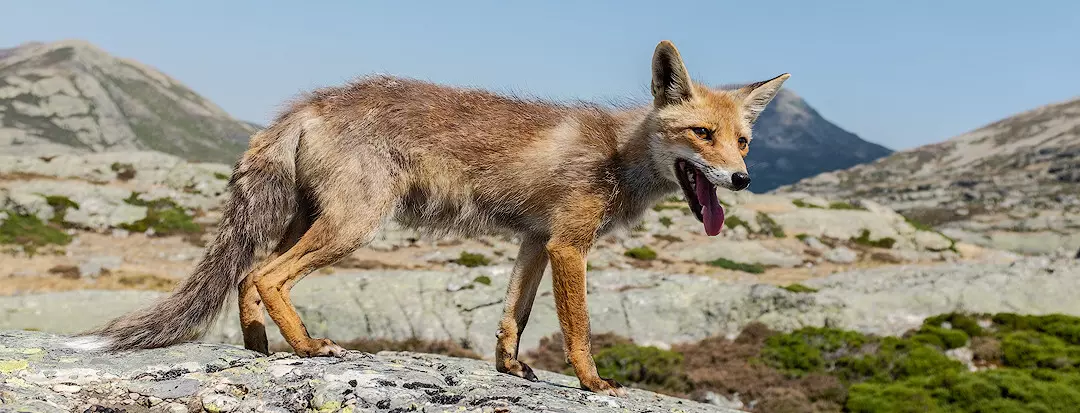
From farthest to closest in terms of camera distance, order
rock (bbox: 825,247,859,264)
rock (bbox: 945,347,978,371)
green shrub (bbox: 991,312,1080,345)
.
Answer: rock (bbox: 825,247,859,264) < green shrub (bbox: 991,312,1080,345) < rock (bbox: 945,347,978,371)

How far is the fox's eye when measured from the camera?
23.8 ft

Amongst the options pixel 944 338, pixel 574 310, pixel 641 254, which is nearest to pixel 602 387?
pixel 574 310

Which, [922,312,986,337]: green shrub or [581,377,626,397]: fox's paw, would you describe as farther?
[922,312,986,337]: green shrub

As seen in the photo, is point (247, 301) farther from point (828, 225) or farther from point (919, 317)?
point (828, 225)

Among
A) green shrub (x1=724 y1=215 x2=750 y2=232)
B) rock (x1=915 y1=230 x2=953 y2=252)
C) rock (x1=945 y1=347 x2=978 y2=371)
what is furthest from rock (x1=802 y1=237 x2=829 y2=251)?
rock (x1=945 y1=347 x2=978 y2=371)

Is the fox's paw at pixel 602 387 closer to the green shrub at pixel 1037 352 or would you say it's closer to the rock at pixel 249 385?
the rock at pixel 249 385

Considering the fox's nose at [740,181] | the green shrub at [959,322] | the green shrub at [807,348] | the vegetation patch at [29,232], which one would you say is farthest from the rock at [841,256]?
the vegetation patch at [29,232]

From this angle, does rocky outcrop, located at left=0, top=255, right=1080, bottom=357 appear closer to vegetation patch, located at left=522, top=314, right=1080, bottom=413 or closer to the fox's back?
vegetation patch, located at left=522, top=314, right=1080, bottom=413

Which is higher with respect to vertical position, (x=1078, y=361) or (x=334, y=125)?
(x=334, y=125)

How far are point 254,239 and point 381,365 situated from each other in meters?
2.31

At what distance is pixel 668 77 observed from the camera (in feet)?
25.1

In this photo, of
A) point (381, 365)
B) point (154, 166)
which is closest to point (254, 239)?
point (381, 365)

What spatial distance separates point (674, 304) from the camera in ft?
99.8

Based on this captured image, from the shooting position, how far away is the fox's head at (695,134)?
7004mm
